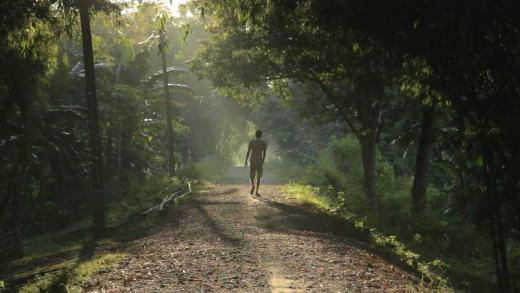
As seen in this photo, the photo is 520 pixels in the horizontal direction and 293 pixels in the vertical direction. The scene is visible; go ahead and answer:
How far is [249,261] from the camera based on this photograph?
8.97m

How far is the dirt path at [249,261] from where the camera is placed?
7668mm

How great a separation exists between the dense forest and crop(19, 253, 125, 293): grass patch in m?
0.04

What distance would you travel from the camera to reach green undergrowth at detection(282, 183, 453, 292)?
29.8 feet

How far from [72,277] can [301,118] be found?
43.4ft

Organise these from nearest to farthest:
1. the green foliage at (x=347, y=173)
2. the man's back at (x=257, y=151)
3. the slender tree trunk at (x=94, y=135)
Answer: the slender tree trunk at (x=94, y=135)
the man's back at (x=257, y=151)
the green foliage at (x=347, y=173)

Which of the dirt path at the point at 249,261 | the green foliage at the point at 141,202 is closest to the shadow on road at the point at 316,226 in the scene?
the dirt path at the point at 249,261

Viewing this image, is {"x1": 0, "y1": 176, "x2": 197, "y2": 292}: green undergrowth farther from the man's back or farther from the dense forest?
the man's back

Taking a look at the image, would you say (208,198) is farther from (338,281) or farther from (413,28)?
(413,28)

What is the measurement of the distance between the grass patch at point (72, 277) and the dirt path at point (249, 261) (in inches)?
7.6

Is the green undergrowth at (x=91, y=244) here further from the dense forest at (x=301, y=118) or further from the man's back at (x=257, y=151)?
the man's back at (x=257, y=151)

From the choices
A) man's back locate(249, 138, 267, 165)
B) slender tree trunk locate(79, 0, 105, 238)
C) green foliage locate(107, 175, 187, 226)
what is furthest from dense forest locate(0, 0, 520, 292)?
man's back locate(249, 138, 267, 165)

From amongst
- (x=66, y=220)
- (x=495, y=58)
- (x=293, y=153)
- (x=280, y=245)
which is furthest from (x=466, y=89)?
(x=293, y=153)

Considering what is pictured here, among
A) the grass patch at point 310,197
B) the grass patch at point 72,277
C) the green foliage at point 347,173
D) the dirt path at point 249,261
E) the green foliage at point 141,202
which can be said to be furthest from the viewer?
the green foliage at point 347,173

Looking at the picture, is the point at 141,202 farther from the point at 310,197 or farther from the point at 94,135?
the point at 310,197
